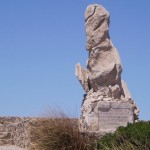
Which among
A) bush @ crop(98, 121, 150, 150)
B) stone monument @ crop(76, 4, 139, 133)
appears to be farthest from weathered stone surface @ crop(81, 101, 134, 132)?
bush @ crop(98, 121, 150, 150)

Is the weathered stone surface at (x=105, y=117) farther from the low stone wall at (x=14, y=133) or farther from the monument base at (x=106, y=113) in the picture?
the low stone wall at (x=14, y=133)

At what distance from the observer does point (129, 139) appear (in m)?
10.5

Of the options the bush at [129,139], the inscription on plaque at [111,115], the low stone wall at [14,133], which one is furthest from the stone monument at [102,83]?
the bush at [129,139]

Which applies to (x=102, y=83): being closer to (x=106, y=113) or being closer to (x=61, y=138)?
(x=106, y=113)

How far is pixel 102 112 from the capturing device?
15336mm

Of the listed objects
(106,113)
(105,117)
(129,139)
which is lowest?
(129,139)

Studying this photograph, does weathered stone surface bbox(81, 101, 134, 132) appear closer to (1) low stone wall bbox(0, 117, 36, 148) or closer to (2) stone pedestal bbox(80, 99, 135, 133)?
(2) stone pedestal bbox(80, 99, 135, 133)

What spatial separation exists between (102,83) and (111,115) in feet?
4.33

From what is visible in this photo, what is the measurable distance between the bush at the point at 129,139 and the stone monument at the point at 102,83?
391 cm

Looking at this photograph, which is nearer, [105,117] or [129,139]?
[129,139]

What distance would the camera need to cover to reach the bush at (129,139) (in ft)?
32.8

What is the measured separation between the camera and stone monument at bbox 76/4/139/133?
605 inches

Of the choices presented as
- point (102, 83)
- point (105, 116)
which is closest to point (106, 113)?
point (105, 116)

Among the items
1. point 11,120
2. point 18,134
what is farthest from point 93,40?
point 11,120
